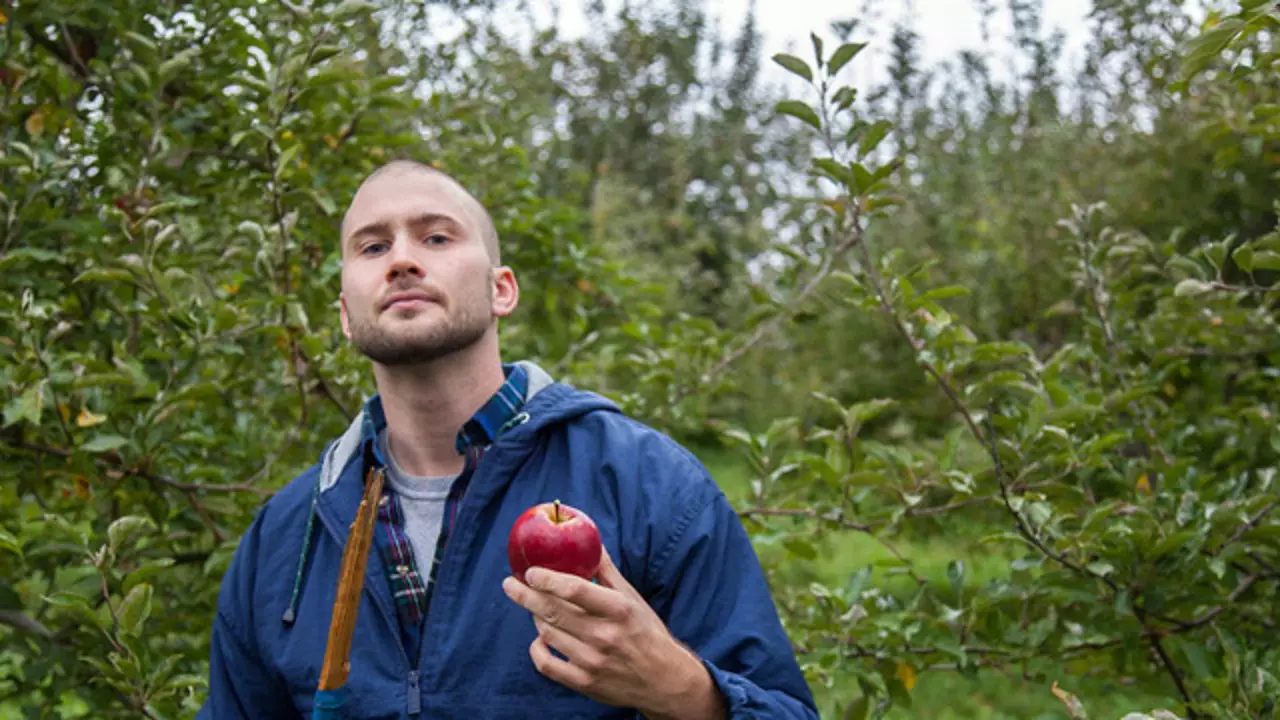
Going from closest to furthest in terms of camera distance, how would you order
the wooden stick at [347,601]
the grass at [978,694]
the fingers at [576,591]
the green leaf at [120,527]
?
the fingers at [576,591] → the wooden stick at [347,601] → the green leaf at [120,527] → the grass at [978,694]

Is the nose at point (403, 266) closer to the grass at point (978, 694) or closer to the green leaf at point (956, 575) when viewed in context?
the green leaf at point (956, 575)

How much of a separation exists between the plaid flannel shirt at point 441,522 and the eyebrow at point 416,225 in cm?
23

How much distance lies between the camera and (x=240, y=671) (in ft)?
4.84

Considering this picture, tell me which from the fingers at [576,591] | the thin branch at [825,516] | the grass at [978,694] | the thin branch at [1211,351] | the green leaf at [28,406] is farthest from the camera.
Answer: the grass at [978,694]

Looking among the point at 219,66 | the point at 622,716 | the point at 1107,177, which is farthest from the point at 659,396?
the point at 1107,177

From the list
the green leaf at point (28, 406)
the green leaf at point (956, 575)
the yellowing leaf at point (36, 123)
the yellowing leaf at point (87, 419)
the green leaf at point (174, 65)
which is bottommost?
the green leaf at point (956, 575)

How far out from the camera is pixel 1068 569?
193 cm

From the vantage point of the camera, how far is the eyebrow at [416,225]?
5.00ft

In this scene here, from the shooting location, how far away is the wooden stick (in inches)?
45.8

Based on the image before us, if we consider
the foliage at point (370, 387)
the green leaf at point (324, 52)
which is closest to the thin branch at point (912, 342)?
the foliage at point (370, 387)

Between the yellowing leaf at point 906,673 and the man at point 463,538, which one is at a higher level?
the man at point 463,538

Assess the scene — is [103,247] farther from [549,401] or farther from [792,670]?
[792,670]

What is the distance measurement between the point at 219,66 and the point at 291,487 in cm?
118

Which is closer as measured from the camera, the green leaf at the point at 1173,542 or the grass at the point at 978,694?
the green leaf at the point at 1173,542
